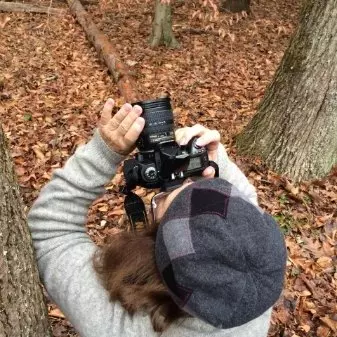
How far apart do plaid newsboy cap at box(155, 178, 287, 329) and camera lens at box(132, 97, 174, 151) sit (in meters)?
0.47

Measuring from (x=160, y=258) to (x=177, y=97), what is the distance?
5597 millimetres

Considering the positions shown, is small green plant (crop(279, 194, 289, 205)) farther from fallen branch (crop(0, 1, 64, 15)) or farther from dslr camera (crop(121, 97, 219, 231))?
fallen branch (crop(0, 1, 64, 15))

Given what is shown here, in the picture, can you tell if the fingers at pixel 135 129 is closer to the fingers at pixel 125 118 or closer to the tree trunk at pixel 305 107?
the fingers at pixel 125 118

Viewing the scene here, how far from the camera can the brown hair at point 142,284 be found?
5.12ft

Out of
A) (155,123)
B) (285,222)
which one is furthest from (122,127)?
(285,222)

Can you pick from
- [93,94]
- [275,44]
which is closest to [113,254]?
[93,94]

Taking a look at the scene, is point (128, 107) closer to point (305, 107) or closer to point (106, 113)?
point (106, 113)

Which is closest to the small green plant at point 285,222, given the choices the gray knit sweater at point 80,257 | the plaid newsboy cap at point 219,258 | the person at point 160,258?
the person at point 160,258

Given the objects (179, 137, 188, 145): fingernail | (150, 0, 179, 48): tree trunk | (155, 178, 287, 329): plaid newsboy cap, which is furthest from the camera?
(150, 0, 179, 48): tree trunk

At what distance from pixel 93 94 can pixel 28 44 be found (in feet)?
9.78

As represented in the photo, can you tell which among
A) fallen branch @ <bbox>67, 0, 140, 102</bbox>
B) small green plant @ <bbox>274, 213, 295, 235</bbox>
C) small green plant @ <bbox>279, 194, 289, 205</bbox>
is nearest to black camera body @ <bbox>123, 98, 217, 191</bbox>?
small green plant @ <bbox>274, 213, 295, 235</bbox>

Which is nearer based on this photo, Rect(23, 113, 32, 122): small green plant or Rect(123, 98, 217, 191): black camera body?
Rect(123, 98, 217, 191): black camera body

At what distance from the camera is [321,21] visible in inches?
167

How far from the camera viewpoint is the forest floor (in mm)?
3830
